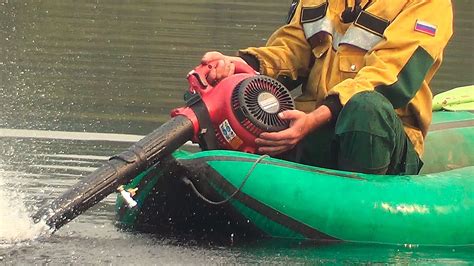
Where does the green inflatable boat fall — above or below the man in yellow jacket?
below

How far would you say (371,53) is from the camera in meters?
4.86

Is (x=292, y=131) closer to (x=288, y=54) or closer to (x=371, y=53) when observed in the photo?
(x=371, y=53)

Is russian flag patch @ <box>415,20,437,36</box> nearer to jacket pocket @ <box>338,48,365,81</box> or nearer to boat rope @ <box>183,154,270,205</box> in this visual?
jacket pocket @ <box>338,48,365,81</box>

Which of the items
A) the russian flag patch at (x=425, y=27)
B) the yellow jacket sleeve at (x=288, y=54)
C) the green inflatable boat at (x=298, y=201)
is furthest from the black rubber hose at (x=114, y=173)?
the russian flag patch at (x=425, y=27)

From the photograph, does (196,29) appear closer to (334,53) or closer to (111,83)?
(111,83)

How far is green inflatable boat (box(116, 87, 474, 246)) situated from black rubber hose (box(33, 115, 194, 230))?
101 millimetres

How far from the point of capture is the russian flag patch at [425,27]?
4848 mm

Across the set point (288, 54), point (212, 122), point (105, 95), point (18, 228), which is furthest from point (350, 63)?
point (105, 95)

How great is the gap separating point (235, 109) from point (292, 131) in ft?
0.79

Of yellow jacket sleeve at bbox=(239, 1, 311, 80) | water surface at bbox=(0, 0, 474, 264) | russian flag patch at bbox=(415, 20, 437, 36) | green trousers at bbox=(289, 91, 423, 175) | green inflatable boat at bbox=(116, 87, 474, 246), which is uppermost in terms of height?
russian flag patch at bbox=(415, 20, 437, 36)

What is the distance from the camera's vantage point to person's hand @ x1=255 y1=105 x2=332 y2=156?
466cm

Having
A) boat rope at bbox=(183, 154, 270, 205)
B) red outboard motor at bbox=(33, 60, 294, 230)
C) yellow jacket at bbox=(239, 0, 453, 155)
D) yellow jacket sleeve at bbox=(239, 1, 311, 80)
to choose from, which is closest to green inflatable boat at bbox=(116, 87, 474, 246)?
boat rope at bbox=(183, 154, 270, 205)

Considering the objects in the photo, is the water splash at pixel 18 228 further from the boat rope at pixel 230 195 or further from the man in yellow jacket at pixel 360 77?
the man in yellow jacket at pixel 360 77

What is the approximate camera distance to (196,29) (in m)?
12.1
